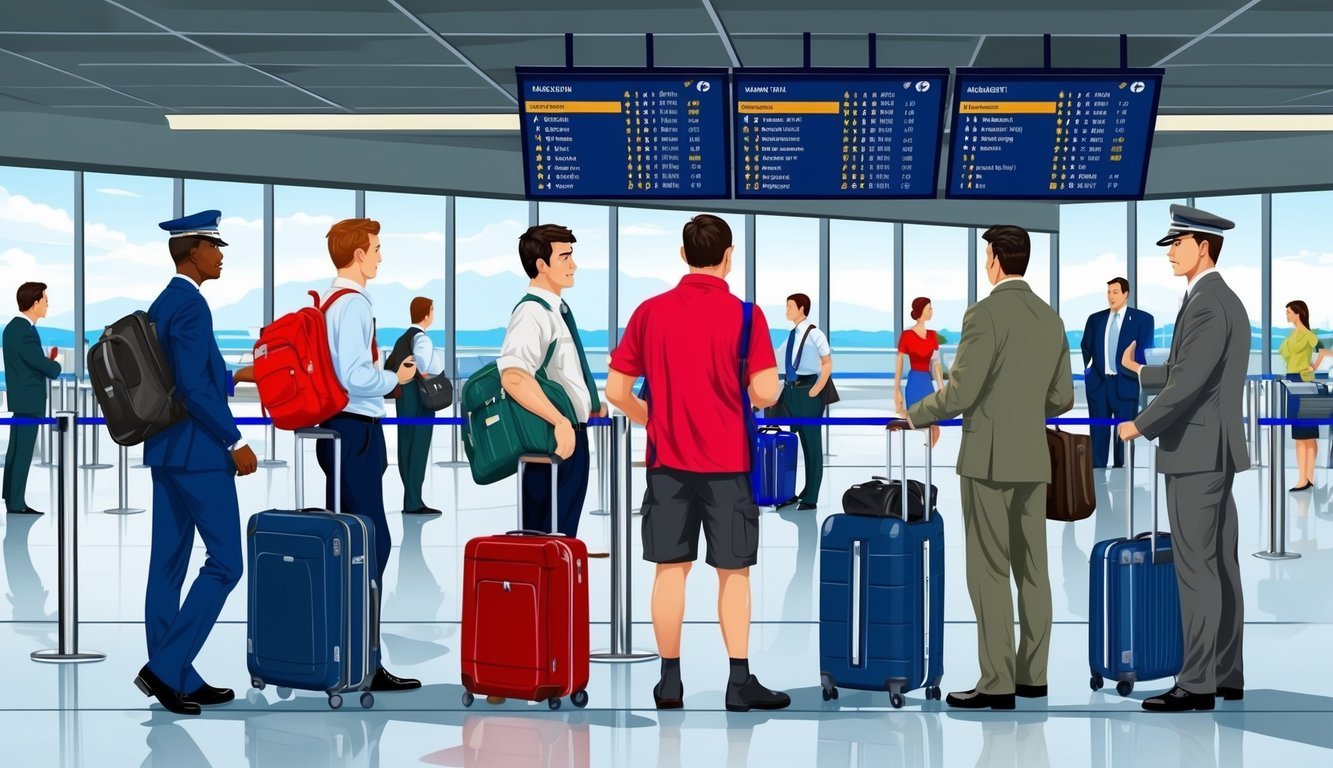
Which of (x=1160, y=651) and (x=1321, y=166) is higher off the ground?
(x=1321, y=166)

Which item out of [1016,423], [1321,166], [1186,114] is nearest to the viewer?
[1016,423]

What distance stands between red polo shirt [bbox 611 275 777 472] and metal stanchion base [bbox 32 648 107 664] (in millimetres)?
2400

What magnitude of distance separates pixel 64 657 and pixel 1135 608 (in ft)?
12.8

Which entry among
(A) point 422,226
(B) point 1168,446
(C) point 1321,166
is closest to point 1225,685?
(B) point 1168,446

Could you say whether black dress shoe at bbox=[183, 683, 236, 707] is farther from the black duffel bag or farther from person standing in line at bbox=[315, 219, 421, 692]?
the black duffel bag

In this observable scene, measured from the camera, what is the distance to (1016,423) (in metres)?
4.19

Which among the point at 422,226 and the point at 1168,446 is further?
the point at 422,226

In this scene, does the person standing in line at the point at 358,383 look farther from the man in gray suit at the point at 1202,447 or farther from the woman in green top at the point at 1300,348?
the woman in green top at the point at 1300,348

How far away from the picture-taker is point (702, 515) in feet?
13.9

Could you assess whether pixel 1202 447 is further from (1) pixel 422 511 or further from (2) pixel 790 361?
(1) pixel 422 511

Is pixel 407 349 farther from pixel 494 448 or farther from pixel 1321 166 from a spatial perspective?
pixel 1321 166

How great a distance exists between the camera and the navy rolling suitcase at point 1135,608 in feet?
14.3

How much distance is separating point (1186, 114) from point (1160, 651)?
6428mm

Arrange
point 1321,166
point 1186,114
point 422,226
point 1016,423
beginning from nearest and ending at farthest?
point 1016,423
point 1186,114
point 1321,166
point 422,226
